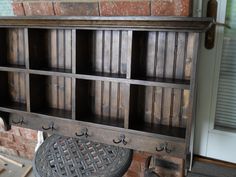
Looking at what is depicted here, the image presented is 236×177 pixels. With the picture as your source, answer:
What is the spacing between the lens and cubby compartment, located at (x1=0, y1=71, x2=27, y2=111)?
66.6 inches

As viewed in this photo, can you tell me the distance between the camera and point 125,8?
4.48 ft

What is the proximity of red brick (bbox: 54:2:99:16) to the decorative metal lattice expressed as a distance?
0.77 metres

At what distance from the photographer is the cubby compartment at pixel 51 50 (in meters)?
1.52

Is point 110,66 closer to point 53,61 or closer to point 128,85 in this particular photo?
point 128,85

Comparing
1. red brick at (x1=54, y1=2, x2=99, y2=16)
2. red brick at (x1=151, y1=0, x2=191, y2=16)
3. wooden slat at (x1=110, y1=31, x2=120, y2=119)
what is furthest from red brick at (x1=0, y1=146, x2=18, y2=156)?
red brick at (x1=151, y1=0, x2=191, y2=16)

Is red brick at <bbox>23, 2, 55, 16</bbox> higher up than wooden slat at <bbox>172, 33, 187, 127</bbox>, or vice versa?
red brick at <bbox>23, 2, 55, 16</bbox>

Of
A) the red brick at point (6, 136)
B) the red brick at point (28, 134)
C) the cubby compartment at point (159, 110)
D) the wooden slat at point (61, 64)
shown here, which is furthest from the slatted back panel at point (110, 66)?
the red brick at point (6, 136)

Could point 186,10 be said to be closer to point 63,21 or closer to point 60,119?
point 63,21

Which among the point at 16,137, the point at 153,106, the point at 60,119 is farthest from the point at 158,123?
the point at 16,137

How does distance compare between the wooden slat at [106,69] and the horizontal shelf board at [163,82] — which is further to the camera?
the wooden slat at [106,69]

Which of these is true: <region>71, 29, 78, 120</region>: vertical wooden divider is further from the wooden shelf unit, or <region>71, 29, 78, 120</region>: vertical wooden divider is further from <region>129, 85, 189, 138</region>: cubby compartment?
<region>129, 85, 189, 138</region>: cubby compartment

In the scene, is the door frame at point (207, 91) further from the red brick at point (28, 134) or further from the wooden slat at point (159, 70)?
the red brick at point (28, 134)

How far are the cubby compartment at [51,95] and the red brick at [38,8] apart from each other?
1.31ft

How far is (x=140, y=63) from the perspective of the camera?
1.42 metres
